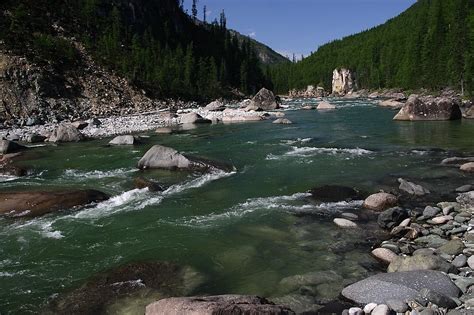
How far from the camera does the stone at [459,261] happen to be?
398 inches

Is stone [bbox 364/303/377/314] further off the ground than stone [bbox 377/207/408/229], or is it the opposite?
stone [bbox 377/207/408/229]

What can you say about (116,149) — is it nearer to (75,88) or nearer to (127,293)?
(127,293)

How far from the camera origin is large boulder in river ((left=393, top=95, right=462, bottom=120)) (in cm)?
4288

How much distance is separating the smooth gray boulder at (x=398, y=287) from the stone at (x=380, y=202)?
19.8 feet

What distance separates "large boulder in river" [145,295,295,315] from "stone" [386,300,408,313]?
2.10 meters

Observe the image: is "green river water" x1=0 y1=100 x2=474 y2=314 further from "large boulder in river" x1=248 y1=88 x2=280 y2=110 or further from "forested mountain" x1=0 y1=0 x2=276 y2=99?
"forested mountain" x1=0 y1=0 x2=276 y2=99

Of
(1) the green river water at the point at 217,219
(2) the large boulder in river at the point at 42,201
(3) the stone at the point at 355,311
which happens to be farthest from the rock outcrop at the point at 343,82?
(3) the stone at the point at 355,311

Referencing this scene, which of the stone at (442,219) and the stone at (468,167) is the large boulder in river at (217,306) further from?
the stone at (468,167)

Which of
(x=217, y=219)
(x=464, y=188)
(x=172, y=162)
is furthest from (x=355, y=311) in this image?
(x=172, y=162)

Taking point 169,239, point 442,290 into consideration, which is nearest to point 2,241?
point 169,239

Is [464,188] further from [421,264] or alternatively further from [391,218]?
[421,264]

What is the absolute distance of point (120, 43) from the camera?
317 feet

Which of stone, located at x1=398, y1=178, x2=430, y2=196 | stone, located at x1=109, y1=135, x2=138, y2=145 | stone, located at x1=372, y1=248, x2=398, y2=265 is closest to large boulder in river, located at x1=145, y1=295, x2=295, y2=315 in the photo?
stone, located at x1=372, y1=248, x2=398, y2=265

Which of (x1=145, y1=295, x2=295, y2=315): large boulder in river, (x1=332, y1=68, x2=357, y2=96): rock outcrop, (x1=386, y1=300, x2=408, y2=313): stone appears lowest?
(x1=386, y1=300, x2=408, y2=313): stone
